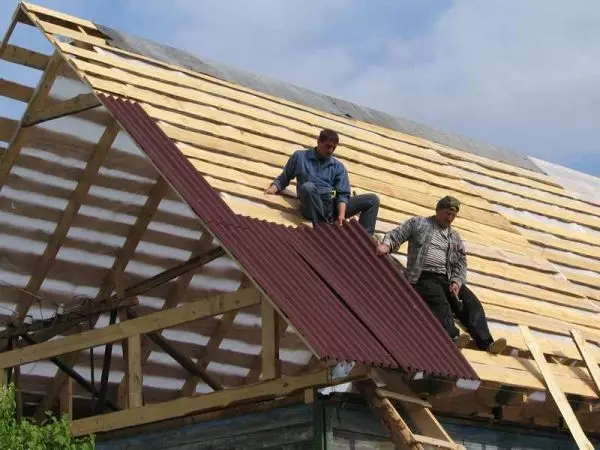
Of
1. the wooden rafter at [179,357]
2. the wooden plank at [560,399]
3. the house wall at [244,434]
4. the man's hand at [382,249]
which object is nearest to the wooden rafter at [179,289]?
the wooden rafter at [179,357]

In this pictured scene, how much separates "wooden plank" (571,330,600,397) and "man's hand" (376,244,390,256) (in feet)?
6.41

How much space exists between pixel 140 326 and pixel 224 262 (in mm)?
2113

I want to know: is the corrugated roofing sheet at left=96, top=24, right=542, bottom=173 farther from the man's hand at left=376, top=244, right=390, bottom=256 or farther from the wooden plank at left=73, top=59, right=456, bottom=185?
the man's hand at left=376, top=244, right=390, bottom=256

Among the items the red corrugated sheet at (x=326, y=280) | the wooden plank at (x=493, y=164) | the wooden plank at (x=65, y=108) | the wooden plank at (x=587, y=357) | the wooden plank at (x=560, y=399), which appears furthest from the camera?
the wooden plank at (x=493, y=164)

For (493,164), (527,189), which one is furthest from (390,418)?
(493,164)

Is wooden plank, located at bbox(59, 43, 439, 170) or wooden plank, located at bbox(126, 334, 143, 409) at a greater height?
wooden plank, located at bbox(59, 43, 439, 170)

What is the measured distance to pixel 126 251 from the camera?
13.3 metres

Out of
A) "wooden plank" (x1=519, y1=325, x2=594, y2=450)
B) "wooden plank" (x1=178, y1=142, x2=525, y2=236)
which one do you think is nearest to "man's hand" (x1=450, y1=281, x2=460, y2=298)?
"wooden plank" (x1=519, y1=325, x2=594, y2=450)

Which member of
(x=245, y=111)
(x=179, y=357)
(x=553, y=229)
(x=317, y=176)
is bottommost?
(x=179, y=357)

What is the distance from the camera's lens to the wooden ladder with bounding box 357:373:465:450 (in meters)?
9.54

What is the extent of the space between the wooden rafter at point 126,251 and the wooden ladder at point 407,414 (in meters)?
3.68

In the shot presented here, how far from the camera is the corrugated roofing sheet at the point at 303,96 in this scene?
13914 millimetres

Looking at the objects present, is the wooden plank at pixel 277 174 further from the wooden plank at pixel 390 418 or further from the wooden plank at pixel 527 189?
the wooden plank at pixel 390 418

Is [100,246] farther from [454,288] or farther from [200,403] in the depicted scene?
[454,288]
